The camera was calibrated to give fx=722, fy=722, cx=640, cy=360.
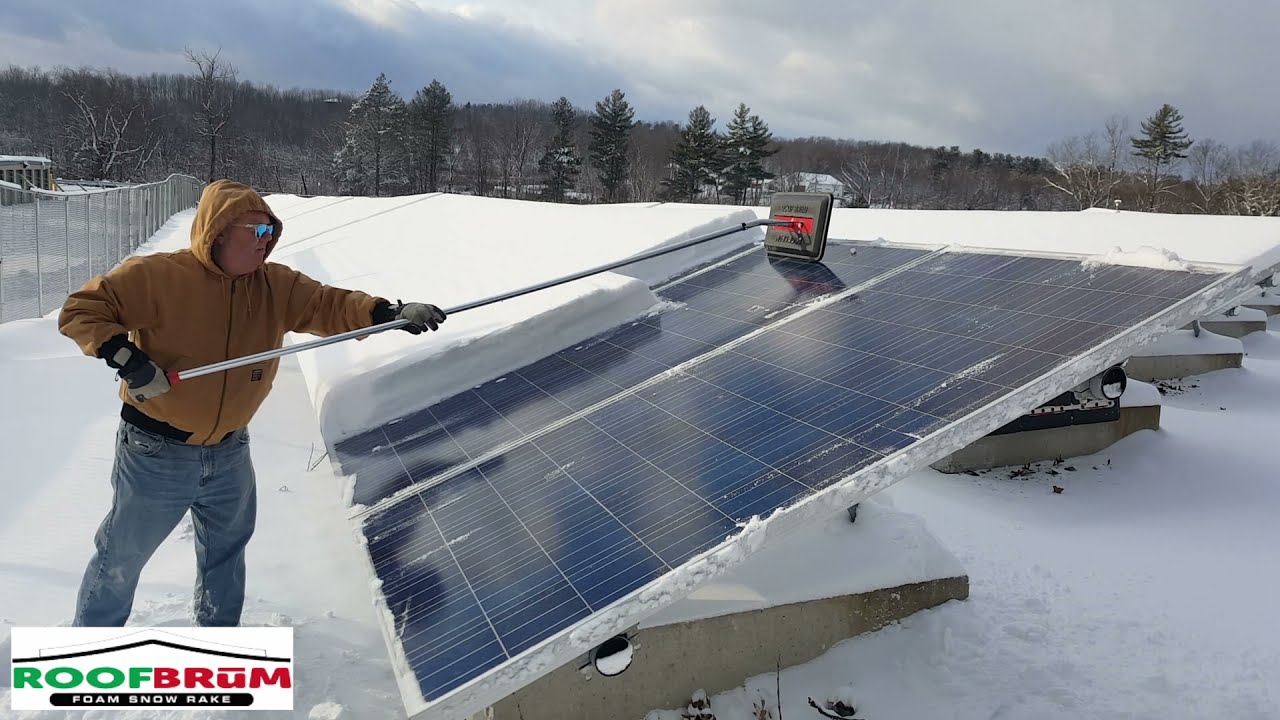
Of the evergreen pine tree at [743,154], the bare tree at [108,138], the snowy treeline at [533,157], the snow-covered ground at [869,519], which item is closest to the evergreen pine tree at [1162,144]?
the snowy treeline at [533,157]

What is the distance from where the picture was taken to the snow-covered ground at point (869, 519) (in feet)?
16.5

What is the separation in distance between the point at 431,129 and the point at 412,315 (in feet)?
217

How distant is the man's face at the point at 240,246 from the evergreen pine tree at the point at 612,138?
58245 millimetres

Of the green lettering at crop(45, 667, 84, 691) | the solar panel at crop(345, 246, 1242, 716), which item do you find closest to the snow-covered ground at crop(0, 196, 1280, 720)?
the green lettering at crop(45, 667, 84, 691)

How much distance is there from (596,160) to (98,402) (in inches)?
2147

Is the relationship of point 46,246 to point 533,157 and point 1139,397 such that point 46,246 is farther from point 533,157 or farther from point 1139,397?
point 533,157

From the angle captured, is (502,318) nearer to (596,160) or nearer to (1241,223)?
(1241,223)

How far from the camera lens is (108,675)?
4.02m

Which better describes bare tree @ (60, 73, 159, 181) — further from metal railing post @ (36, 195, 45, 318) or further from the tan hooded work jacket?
the tan hooded work jacket

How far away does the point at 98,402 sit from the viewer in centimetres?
930

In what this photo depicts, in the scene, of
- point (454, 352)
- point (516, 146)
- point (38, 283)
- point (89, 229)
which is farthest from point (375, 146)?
point (454, 352)

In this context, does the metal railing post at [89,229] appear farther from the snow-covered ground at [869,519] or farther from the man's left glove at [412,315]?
the man's left glove at [412,315]

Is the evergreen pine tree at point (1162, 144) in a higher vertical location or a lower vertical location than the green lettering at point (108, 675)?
higher

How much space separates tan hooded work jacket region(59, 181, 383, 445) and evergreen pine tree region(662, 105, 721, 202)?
52.9 m
